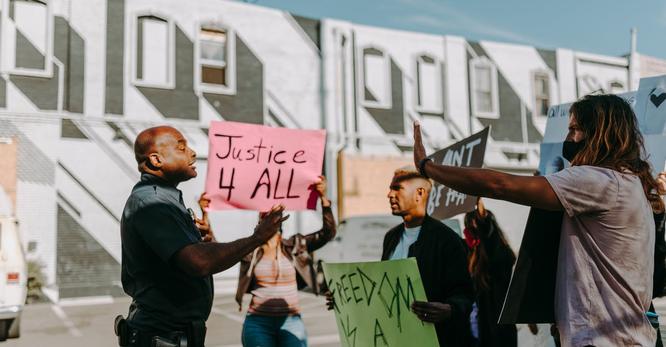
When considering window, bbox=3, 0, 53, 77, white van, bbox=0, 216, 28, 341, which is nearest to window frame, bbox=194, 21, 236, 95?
window, bbox=3, 0, 53, 77

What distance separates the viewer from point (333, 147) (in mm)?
19578

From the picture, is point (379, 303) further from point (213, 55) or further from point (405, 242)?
point (213, 55)

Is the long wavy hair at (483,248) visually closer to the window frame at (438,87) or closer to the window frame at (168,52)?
the window frame at (168,52)

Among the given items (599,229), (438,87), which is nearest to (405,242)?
(599,229)

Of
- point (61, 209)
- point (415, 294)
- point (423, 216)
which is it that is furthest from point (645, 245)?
point (61, 209)

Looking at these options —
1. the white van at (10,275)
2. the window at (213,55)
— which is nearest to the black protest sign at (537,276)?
the white van at (10,275)

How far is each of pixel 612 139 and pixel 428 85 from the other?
19.5m

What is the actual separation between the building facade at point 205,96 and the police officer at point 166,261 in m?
13.8

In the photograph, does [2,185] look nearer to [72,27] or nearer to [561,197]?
[72,27]

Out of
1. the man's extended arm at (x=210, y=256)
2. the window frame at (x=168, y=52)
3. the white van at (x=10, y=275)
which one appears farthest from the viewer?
the window frame at (x=168, y=52)

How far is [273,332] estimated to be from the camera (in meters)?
4.89

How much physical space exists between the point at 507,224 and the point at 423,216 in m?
4.29

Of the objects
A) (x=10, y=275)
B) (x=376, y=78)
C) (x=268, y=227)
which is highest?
(x=376, y=78)

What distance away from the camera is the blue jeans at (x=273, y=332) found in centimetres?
483
